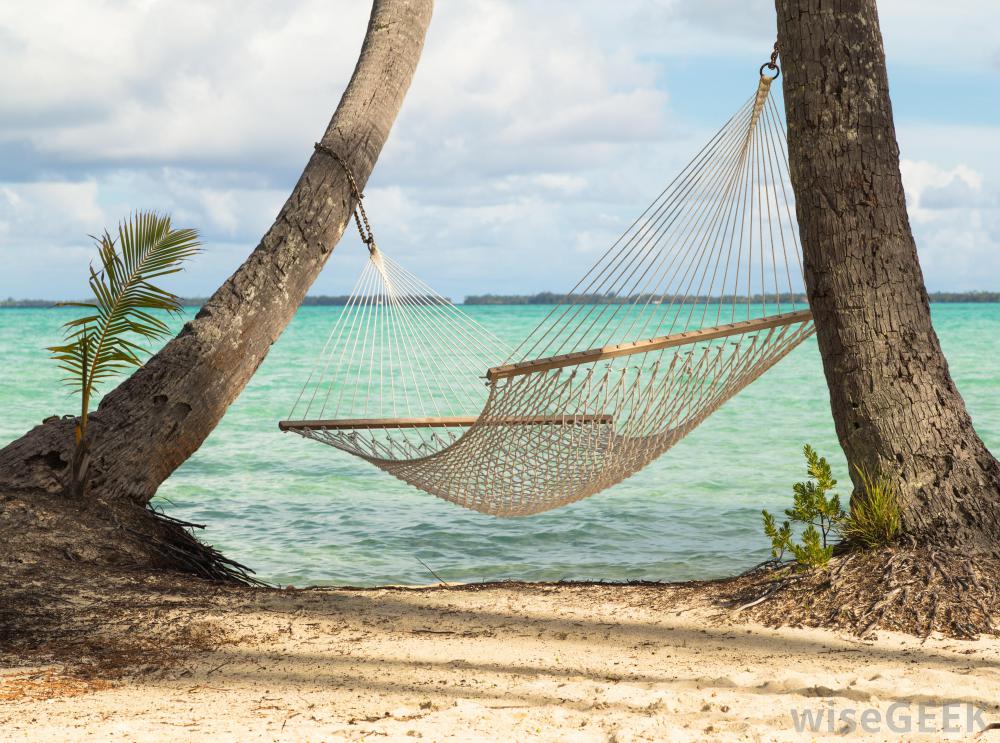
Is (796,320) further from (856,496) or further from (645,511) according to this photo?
(645,511)

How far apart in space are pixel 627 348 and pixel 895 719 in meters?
1.23

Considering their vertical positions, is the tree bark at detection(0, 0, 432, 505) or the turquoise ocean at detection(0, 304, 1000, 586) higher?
the tree bark at detection(0, 0, 432, 505)

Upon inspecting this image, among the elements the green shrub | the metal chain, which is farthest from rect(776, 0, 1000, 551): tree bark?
the metal chain

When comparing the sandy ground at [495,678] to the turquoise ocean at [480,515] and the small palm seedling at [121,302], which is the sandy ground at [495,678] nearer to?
the small palm seedling at [121,302]

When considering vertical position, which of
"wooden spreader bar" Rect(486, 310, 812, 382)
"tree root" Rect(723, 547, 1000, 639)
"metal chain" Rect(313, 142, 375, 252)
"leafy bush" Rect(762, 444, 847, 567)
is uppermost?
"metal chain" Rect(313, 142, 375, 252)

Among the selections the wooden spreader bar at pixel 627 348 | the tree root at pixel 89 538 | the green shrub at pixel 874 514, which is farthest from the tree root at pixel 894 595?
the tree root at pixel 89 538

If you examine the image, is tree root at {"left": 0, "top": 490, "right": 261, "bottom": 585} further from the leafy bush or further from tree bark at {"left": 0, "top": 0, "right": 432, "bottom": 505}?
the leafy bush

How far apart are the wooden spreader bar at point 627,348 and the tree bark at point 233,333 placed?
98cm

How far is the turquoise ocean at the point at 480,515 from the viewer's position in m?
4.60

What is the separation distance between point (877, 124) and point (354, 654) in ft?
6.01

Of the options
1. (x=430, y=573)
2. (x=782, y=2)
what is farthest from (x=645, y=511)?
(x=782, y=2)

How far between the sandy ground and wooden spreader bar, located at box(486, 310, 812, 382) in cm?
64

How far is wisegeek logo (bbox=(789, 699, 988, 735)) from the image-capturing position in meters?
1.87

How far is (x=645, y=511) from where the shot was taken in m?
5.67
